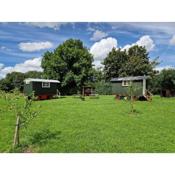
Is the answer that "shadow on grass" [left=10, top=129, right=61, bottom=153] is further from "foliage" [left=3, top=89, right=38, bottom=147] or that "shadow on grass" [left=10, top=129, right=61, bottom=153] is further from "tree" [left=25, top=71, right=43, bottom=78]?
"tree" [left=25, top=71, right=43, bottom=78]

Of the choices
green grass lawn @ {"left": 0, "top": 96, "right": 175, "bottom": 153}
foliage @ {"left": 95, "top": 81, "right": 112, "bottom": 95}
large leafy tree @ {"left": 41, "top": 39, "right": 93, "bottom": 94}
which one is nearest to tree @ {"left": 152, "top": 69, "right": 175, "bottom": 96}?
foliage @ {"left": 95, "top": 81, "right": 112, "bottom": 95}

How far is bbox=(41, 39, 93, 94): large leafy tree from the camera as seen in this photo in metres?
15.9

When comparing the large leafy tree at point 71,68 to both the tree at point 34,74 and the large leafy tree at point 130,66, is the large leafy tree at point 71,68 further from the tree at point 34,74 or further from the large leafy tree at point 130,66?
the large leafy tree at point 130,66

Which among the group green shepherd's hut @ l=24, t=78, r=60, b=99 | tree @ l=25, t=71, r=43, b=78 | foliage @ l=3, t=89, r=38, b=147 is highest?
tree @ l=25, t=71, r=43, b=78

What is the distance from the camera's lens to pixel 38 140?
275 inches

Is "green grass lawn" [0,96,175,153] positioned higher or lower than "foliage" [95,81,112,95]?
lower

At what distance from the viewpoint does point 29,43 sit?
10.7 m

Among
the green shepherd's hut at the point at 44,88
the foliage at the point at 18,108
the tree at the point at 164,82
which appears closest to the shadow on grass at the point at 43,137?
the foliage at the point at 18,108
